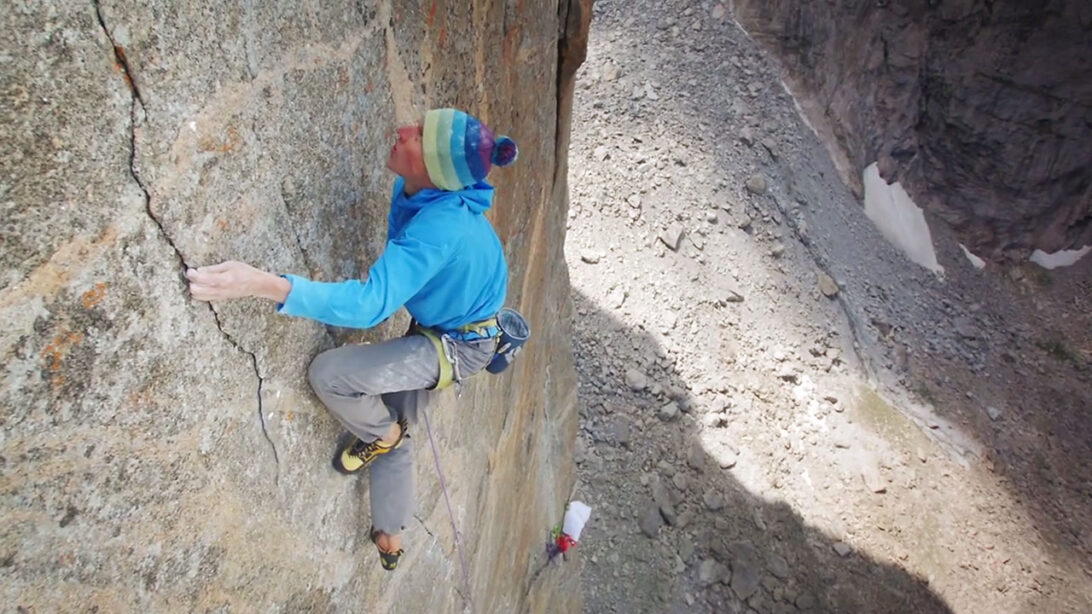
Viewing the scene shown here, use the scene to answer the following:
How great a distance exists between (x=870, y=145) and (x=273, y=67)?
1488 centimetres

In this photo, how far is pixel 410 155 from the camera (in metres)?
2.27

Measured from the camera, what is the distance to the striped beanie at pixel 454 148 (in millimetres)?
2195

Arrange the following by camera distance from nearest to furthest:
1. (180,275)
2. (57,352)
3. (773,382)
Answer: (57,352) → (180,275) → (773,382)

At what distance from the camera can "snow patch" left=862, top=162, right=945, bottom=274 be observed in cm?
1415

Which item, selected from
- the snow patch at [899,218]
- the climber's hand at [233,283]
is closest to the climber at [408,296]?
the climber's hand at [233,283]

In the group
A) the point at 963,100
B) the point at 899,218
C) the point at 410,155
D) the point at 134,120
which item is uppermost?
the point at 134,120

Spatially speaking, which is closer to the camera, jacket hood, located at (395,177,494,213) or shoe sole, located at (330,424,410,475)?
jacket hood, located at (395,177,494,213)

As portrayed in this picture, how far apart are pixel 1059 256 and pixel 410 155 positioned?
17089mm

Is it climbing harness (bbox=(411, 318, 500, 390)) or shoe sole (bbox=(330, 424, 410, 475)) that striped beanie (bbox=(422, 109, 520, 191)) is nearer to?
climbing harness (bbox=(411, 318, 500, 390))

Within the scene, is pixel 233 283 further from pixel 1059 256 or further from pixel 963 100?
pixel 1059 256

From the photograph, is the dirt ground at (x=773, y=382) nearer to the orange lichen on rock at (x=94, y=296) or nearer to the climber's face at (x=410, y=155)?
the climber's face at (x=410, y=155)

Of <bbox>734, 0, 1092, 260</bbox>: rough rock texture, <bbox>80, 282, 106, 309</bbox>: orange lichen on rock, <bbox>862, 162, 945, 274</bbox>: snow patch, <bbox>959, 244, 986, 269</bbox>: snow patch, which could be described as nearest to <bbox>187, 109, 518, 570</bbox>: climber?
<bbox>80, 282, 106, 309</bbox>: orange lichen on rock

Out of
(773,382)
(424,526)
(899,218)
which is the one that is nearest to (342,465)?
(424,526)

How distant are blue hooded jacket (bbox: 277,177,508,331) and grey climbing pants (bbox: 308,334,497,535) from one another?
0.43 ft
